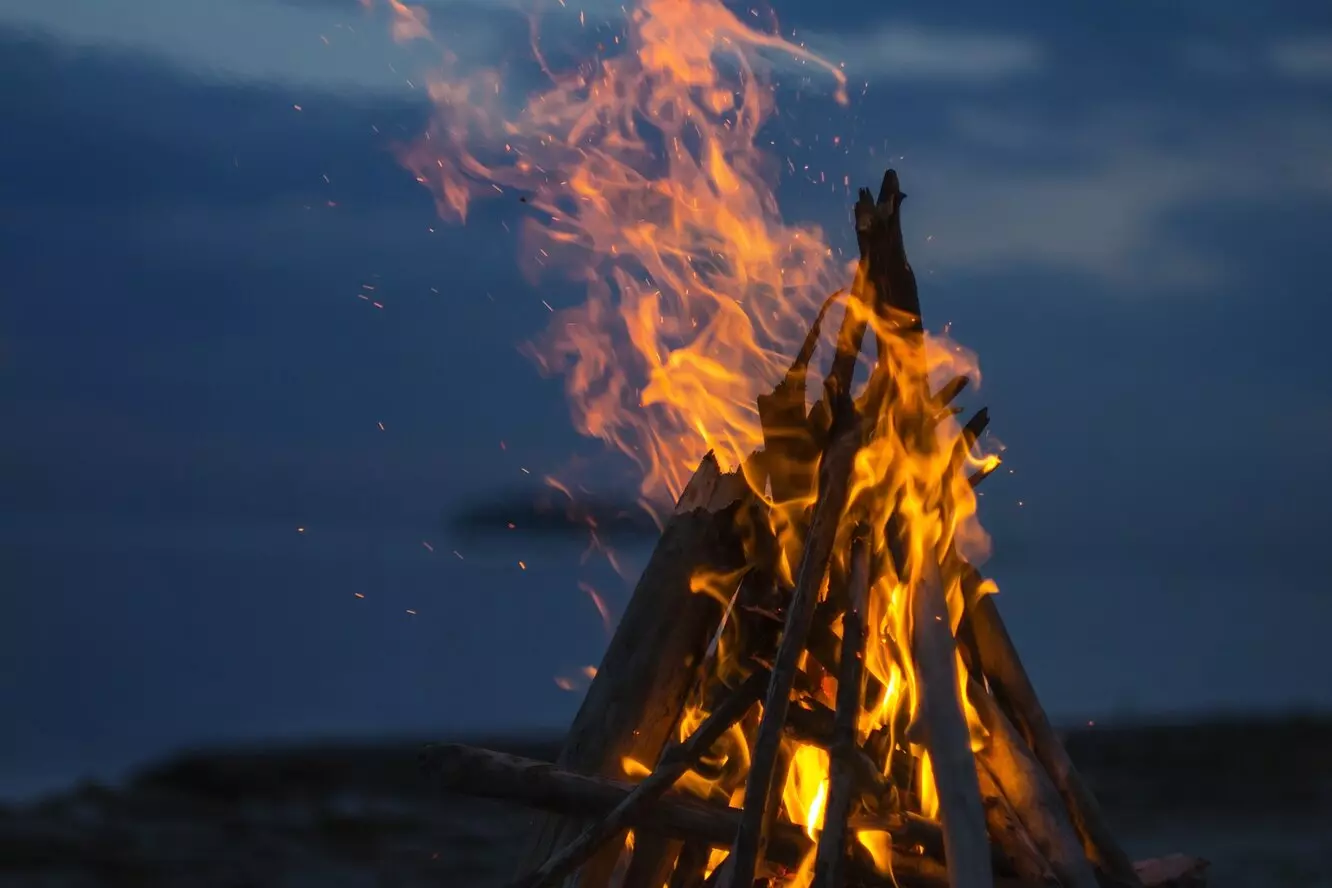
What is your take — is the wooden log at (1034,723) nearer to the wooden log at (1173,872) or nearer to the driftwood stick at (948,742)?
the wooden log at (1173,872)

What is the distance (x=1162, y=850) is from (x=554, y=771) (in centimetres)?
858

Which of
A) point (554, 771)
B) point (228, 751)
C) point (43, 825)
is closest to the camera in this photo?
point (554, 771)

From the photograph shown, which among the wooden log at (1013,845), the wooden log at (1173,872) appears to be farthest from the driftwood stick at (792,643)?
the wooden log at (1173,872)

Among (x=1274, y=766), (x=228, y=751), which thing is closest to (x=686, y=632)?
(x=228, y=751)

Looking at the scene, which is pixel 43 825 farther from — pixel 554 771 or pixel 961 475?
pixel 961 475

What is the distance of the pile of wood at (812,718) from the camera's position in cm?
368

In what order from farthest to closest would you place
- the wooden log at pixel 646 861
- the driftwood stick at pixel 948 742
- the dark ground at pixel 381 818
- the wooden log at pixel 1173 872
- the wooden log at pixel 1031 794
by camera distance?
1. the dark ground at pixel 381 818
2. the wooden log at pixel 1173 872
3. the wooden log at pixel 646 861
4. the wooden log at pixel 1031 794
5. the driftwood stick at pixel 948 742

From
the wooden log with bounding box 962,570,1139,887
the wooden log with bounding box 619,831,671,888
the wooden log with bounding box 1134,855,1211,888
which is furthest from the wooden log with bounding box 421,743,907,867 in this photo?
the wooden log with bounding box 1134,855,1211,888

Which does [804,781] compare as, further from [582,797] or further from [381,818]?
[381,818]

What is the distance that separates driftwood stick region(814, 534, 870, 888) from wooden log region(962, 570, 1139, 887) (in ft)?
1.80

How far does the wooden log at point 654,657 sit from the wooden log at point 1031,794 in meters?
0.87

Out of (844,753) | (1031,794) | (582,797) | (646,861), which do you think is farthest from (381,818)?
(844,753)

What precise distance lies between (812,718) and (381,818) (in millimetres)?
8525

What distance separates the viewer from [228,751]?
14297mm
